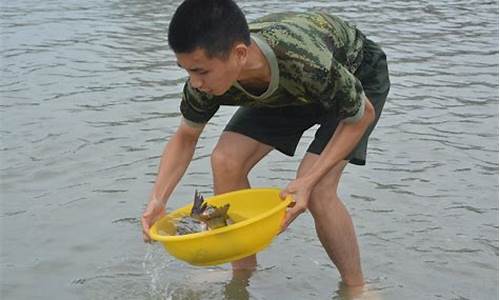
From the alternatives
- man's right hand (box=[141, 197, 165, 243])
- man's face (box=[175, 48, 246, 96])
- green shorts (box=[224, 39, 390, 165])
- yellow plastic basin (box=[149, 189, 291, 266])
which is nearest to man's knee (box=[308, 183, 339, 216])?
green shorts (box=[224, 39, 390, 165])

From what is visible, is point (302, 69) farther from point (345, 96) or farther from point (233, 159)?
point (233, 159)

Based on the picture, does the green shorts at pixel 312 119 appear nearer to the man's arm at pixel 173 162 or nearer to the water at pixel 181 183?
the man's arm at pixel 173 162

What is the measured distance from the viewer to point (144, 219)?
3.79m

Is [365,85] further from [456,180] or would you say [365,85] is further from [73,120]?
[73,120]

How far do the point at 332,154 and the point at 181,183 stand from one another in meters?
2.46

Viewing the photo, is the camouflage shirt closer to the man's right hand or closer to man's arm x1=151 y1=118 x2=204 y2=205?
man's arm x1=151 y1=118 x2=204 y2=205

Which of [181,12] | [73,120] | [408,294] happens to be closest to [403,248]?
[408,294]

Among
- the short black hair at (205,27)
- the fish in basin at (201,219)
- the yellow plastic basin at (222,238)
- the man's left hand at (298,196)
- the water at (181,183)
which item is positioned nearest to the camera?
the short black hair at (205,27)

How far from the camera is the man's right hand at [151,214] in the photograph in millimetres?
3764

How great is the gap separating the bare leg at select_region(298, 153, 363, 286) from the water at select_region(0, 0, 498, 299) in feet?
0.60

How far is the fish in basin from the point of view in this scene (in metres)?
3.69

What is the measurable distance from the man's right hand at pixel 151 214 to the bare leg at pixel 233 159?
0.41 m

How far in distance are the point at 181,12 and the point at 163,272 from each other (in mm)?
1883

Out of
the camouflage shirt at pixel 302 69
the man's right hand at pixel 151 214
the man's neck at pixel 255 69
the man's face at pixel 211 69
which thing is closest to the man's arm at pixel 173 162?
the man's right hand at pixel 151 214
